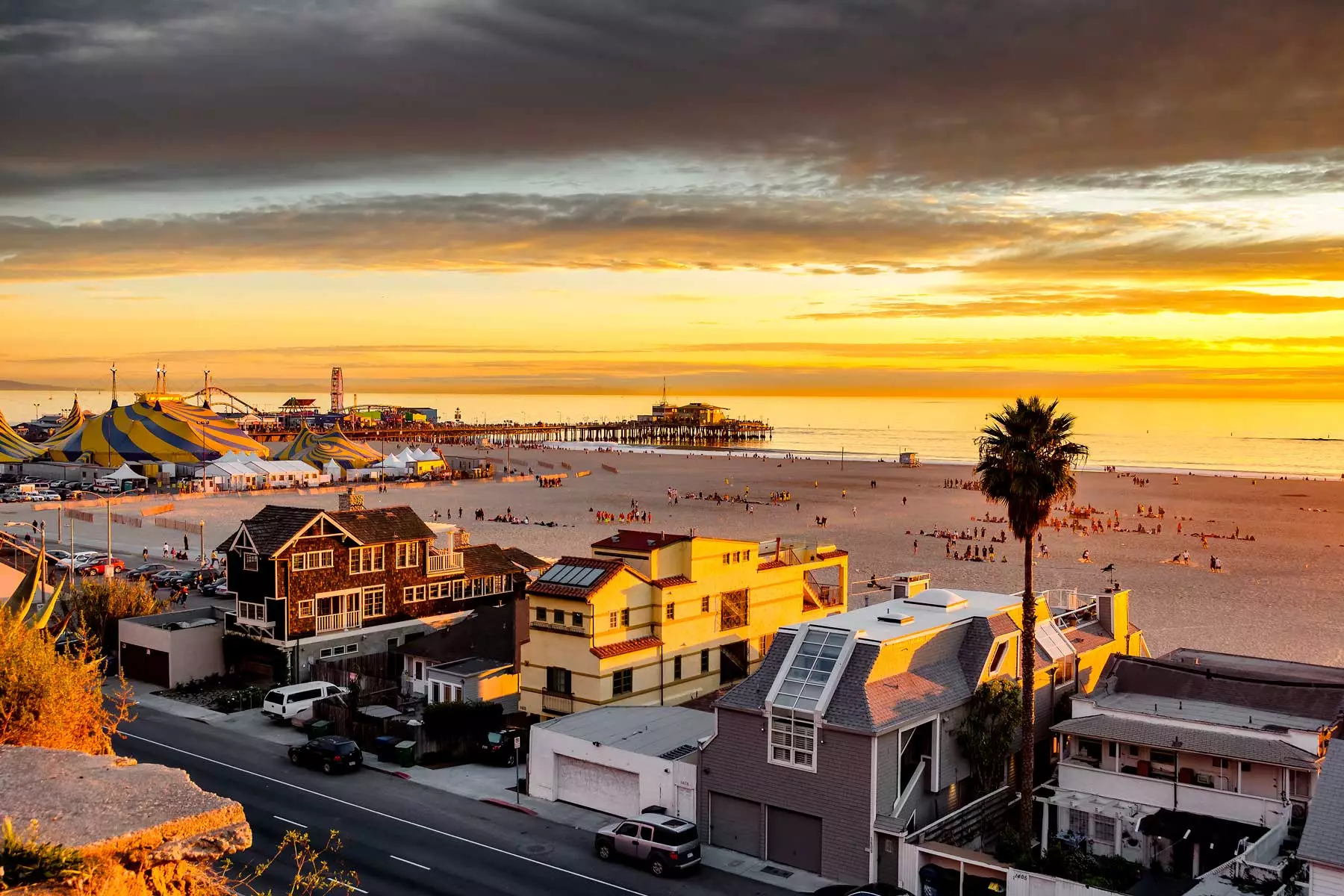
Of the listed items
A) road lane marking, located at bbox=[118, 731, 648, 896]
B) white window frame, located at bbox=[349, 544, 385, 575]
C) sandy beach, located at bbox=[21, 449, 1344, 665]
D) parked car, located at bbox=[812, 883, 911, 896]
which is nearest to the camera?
parked car, located at bbox=[812, 883, 911, 896]

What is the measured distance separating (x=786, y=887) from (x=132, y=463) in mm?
122004

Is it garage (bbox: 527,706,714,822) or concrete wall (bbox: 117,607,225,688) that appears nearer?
garage (bbox: 527,706,714,822)

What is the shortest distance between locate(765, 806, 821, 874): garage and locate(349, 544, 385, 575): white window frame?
2253cm

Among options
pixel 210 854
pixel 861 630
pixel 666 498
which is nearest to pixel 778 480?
pixel 666 498

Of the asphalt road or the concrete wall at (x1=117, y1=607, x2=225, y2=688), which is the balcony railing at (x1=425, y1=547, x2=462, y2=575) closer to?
the concrete wall at (x1=117, y1=607, x2=225, y2=688)

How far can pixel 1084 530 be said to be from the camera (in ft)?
298

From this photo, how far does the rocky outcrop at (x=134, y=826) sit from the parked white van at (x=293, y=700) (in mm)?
28242

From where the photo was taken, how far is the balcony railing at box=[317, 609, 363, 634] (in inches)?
1666

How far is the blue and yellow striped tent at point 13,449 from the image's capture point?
12988cm

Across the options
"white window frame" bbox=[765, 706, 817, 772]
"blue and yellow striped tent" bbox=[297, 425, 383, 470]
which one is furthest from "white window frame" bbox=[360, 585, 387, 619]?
"blue and yellow striped tent" bbox=[297, 425, 383, 470]

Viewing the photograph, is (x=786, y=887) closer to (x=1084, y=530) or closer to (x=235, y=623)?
(x=235, y=623)

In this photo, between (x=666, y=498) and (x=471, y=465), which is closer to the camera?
(x=666, y=498)

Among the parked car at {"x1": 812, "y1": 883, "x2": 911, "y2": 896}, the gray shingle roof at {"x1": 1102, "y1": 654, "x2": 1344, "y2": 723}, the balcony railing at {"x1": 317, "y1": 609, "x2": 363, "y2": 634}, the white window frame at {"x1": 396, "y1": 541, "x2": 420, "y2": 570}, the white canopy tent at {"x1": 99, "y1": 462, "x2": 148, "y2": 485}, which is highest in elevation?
the white window frame at {"x1": 396, "y1": 541, "x2": 420, "y2": 570}

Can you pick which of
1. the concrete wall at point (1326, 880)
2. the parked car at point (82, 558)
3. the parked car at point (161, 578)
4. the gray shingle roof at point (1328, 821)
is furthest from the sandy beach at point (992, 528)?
the concrete wall at point (1326, 880)
